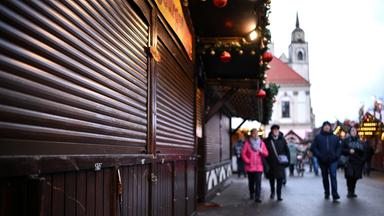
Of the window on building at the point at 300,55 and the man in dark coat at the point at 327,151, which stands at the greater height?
the window on building at the point at 300,55

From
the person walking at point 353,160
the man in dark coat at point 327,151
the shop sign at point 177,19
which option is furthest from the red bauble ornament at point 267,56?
the person walking at point 353,160

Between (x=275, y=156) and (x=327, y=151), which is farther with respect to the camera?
(x=275, y=156)

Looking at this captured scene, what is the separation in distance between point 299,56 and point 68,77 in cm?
9221

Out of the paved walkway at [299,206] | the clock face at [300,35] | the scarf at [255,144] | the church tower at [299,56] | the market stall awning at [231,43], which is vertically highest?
the clock face at [300,35]

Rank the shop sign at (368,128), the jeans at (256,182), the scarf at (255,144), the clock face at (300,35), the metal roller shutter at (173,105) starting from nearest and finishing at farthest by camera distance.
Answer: the metal roller shutter at (173,105), the jeans at (256,182), the scarf at (255,144), the shop sign at (368,128), the clock face at (300,35)

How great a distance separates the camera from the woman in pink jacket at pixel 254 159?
40.5 feet

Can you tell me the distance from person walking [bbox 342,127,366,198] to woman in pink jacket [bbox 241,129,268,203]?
2377 millimetres

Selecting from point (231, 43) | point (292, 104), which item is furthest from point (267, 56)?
point (292, 104)

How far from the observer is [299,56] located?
9231cm

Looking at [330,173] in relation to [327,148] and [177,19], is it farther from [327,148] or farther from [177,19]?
[177,19]

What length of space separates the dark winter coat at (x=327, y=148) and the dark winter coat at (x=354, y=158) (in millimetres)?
947

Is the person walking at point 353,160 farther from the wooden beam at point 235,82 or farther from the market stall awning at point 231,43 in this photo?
the wooden beam at point 235,82

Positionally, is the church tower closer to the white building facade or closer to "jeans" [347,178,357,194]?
the white building facade

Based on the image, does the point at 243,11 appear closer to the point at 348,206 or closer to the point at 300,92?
the point at 348,206
